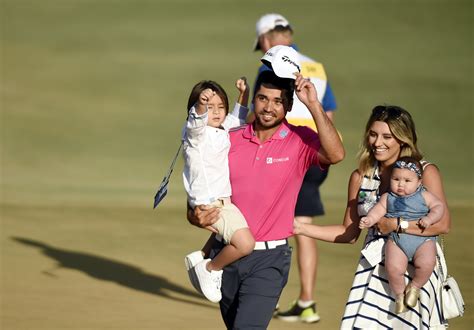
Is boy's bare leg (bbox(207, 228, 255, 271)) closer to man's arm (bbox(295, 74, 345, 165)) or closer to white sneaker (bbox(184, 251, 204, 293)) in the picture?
white sneaker (bbox(184, 251, 204, 293))

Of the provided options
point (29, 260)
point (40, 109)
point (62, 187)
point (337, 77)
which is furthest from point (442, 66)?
point (29, 260)

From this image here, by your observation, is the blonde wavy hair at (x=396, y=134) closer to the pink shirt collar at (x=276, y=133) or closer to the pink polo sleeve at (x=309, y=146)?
the pink polo sleeve at (x=309, y=146)

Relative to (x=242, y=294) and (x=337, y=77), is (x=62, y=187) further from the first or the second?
(x=242, y=294)

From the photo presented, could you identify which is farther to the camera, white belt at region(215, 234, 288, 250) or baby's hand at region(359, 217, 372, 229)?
white belt at region(215, 234, 288, 250)

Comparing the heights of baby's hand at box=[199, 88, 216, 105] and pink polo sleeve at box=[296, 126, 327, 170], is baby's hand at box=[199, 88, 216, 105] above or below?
above

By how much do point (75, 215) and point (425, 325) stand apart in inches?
308

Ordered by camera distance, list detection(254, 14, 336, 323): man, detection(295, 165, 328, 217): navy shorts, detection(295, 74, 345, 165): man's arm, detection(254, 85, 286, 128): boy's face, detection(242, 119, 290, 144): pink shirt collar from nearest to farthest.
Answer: detection(295, 74, 345, 165): man's arm, detection(254, 85, 286, 128): boy's face, detection(242, 119, 290, 144): pink shirt collar, detection(254, 14, 336, 323): man, detection(295, 165, 328, 217): navy shorts

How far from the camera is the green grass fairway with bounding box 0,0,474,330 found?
10938mm

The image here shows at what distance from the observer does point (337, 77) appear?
21.1 meters

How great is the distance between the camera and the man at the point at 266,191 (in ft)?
23.0

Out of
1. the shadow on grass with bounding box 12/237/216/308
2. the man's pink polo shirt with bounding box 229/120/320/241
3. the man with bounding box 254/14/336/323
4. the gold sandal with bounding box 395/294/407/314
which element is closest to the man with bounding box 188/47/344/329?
the man's pink polo shirt with bounding box 229/120/320/241

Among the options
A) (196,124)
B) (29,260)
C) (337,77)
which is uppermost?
(337,77)

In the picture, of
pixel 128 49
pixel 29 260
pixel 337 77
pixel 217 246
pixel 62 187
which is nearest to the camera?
pixel 217 246

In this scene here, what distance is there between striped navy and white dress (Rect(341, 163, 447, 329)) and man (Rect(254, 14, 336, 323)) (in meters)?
2.98
